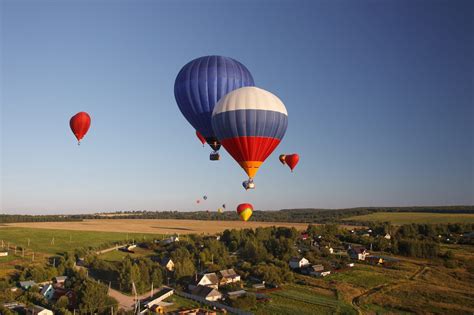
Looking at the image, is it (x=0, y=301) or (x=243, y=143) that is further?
(x=0, y=301)

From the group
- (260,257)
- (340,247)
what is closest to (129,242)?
(260,257)

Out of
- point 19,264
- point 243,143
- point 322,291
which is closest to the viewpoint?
point 243,143

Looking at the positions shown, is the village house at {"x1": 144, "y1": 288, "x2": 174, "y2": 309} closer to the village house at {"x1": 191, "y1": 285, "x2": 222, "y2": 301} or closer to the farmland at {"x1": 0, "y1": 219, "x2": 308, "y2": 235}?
the village house at {"x1": 191, "y1": 285, "x2": 222, "y2": 301}

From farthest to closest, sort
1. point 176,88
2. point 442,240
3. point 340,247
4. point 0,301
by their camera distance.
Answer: point 442,240, point 340,247, point 0,301, point 176,88

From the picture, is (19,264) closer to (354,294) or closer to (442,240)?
(354,294)

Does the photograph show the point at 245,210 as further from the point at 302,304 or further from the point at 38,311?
the point at 38,311

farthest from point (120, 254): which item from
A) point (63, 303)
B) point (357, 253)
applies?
point (357, 253)

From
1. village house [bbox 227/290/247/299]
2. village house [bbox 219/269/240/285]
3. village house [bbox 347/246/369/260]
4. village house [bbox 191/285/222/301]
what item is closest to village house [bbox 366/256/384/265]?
village house [bbox 347/246/369/260]
